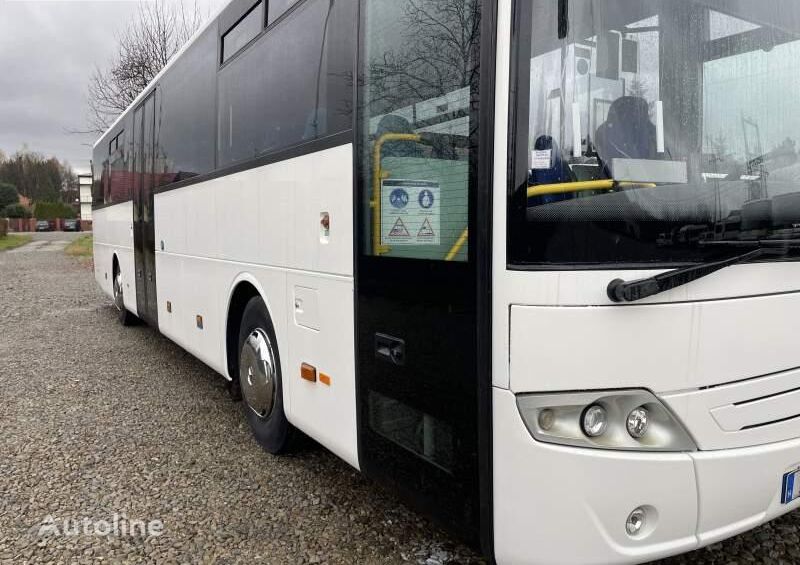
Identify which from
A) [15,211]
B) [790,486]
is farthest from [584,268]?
[15,211]

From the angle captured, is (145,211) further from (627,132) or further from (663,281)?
(663,281)

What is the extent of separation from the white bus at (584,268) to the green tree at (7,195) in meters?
81.3

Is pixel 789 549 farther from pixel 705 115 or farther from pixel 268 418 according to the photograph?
pixel 268 418

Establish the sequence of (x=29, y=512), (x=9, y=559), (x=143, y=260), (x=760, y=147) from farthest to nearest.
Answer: (x=143, y=260)
(x=29, y=512)
(x=9, y=559)
(x=760, y=147)

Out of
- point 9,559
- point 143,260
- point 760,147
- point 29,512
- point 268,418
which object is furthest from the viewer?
point 143,260

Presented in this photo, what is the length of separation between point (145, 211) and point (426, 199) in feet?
17.6

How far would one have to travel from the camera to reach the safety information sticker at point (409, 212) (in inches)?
93.8

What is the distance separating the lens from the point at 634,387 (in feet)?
6.72

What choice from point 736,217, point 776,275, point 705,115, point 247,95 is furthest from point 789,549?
point 247,95

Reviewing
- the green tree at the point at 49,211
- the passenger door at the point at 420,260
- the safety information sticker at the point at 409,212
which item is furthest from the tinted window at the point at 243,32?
the green tree at the point at 49,211

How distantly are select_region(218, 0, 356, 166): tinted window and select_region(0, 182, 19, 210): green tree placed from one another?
79.0 metres

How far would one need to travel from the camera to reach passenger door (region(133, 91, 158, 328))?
264 inches

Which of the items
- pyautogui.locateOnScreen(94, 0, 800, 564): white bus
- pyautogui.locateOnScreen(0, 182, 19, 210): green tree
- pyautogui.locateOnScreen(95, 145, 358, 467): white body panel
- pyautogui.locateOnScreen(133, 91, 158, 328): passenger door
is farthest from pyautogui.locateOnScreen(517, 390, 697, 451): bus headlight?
pyautogui.locateOnScreen(0, 182, 19, 210): green tree

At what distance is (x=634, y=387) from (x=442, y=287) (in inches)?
28.5
